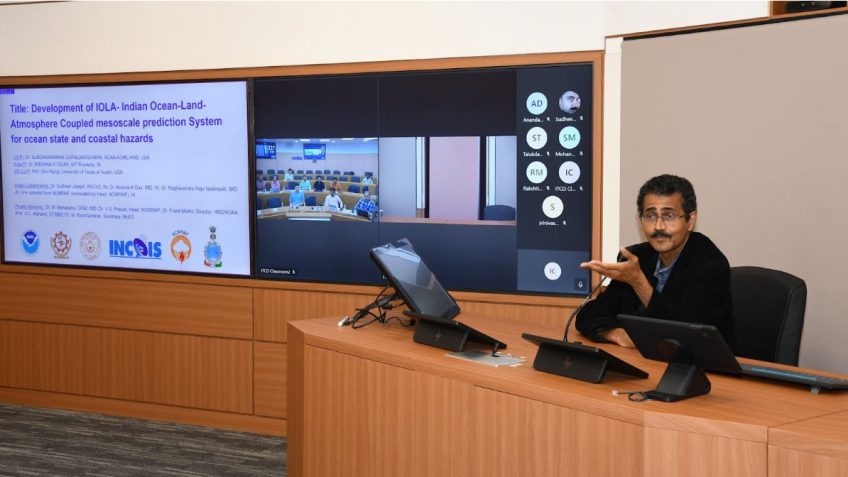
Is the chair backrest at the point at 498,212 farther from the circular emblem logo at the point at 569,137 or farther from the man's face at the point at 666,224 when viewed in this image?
the man's face at the point at 666,224

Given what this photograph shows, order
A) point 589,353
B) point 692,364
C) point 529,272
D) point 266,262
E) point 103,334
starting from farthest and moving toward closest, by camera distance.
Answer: point 103,334
point 266,262
point 529,272
point 589,353
point 692,364

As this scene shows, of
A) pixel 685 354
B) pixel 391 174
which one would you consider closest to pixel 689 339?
pixel 685 354

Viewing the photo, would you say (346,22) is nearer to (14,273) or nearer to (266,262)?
(266,262)

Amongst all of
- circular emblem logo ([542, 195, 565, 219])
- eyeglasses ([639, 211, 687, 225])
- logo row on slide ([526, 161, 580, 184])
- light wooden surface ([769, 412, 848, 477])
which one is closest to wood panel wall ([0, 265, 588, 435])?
circular emblem logo ([542, 195, 565, 219])

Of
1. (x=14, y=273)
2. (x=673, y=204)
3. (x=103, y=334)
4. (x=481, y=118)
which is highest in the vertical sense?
(x=481, y=118)

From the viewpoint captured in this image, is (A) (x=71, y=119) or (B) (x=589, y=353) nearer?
(B) (x=589, y=353)

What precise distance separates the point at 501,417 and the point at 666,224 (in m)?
1.02

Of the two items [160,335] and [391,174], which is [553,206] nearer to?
[391,174]

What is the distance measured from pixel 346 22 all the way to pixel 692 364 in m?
3.61

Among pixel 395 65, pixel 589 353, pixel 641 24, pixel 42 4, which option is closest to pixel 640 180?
pixel 641 24

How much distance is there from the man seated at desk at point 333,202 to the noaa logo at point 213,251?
800 mm

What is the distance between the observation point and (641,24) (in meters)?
4.82

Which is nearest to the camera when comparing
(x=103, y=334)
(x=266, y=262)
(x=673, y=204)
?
(x=673, y=204)

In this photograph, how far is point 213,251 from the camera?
19.4 ft
